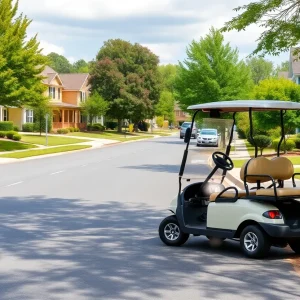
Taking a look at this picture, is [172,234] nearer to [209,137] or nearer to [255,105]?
[209,137]

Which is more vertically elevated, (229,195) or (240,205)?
(229,195)

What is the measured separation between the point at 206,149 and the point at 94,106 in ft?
241

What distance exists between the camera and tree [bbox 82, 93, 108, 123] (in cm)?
8375

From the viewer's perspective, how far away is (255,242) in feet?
30.1

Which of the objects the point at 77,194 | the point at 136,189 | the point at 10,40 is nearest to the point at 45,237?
the point at 77,194

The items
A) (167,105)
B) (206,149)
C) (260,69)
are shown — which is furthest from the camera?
(260,69)

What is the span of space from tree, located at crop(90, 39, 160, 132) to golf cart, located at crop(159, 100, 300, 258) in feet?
261

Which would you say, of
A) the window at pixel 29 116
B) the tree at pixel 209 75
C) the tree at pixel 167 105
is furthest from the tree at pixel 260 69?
the tree at pixel 209 75

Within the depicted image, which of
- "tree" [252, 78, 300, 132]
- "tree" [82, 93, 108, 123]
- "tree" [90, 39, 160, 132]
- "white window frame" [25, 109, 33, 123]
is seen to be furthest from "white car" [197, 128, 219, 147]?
"tree" [90, 39, 160, 132]

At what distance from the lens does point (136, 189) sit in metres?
19.7

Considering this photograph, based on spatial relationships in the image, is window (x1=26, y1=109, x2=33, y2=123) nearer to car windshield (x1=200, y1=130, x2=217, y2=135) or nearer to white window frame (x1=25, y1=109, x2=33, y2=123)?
white window frame (x1=25, y1=109, x2=33, y2=123)

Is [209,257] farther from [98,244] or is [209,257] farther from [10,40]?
[10,40]

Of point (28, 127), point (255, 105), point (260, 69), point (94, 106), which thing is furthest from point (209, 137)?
point (260, 69)

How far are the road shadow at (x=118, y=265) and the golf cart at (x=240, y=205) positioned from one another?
269 millimetres
